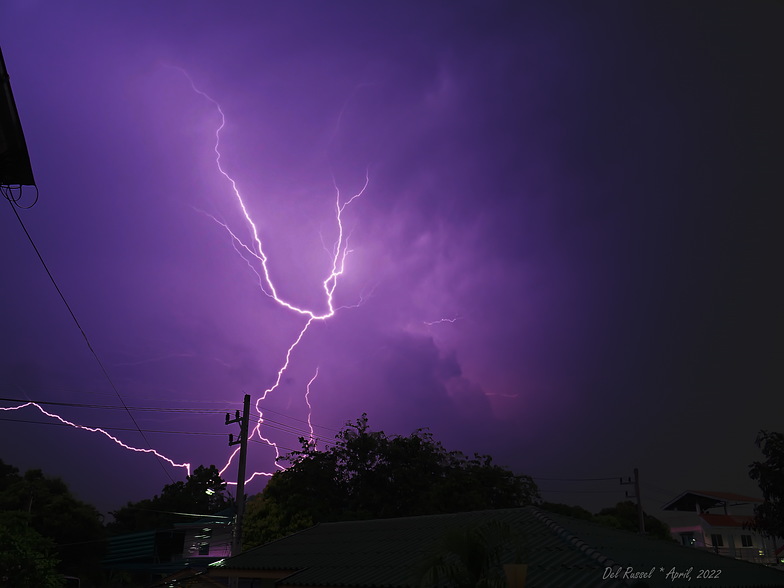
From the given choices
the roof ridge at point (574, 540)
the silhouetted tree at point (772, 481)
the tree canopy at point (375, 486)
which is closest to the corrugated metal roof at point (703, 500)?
the tree canopy at point (375, 486)

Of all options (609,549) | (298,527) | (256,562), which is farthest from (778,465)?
(298,527)

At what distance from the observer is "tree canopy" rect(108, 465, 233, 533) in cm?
5059

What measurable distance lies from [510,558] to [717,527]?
117ft

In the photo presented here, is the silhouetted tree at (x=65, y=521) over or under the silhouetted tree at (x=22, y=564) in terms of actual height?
over

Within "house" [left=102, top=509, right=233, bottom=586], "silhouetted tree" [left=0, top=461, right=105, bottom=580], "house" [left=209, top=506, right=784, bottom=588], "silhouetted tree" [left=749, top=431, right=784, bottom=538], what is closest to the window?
"silhouetted tree" [left=749, top=431, right=784, bottom=538]

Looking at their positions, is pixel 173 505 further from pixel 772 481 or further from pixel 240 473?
pixel 772 481

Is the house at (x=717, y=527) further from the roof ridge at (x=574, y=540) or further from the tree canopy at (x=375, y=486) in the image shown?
the roof ridge at (x=574, y=540)

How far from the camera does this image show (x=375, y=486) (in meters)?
35.6

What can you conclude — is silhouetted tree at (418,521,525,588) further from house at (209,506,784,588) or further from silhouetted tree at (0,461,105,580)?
silhouetted tree at (0,461,105,580)

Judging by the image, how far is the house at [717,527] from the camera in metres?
38.2

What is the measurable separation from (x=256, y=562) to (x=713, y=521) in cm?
3542

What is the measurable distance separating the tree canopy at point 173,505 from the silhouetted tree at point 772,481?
3608cm

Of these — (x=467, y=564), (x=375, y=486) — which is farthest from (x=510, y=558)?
(x=375, y=486)

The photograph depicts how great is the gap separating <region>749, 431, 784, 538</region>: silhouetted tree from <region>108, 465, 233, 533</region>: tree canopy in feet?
118
